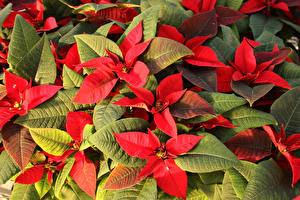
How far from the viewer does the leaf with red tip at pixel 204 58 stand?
758mm

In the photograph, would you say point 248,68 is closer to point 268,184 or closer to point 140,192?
point 268,184

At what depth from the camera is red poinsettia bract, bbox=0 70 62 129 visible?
2.32 feet

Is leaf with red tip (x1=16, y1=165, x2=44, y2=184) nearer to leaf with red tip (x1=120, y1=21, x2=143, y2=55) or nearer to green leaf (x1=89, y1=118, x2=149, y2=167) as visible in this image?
green leaf (x1=89, y1=118, x2=149, y2=167)

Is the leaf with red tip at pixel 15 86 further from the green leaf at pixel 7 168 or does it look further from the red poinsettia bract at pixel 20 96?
the green leaf at pixel 7 168

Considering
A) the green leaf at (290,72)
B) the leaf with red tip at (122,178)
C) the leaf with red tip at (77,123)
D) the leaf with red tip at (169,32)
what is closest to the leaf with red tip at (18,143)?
the leaf with red tip at (77,123)

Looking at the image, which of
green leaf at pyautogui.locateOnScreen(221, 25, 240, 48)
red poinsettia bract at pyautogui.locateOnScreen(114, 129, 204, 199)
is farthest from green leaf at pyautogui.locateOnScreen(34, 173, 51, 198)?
green leaf at pyautogui.locateOnScreen(221, 25, 240, 48)

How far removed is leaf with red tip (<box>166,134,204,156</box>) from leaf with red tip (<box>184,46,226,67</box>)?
0.22m

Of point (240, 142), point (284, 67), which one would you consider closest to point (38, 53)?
point (240, 142)

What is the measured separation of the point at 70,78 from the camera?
2.49ft

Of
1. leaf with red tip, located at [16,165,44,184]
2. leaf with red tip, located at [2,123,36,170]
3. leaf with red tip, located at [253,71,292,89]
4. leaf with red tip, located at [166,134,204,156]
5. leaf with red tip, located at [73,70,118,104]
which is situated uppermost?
leaf with red tip, located at [73,70,118,104]

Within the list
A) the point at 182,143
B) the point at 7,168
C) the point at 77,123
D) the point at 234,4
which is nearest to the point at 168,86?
the point at 182,143

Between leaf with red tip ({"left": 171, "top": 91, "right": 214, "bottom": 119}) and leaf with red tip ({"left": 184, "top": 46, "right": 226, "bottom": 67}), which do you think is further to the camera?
leaf with red tip ({"left": 184, "top": 46, "right": 226, "bottom": 67})

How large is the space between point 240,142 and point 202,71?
0.22 m

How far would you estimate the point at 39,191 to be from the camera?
802 mm
